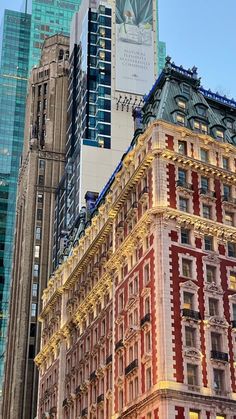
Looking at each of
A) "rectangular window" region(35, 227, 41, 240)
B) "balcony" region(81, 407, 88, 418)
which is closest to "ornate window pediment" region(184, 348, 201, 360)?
"balcony" region(81, 407, 88, 418)

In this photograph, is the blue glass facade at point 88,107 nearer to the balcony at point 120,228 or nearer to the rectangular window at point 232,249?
the balcony at point 120,228

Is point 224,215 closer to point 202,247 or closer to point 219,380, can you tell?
point 202,247

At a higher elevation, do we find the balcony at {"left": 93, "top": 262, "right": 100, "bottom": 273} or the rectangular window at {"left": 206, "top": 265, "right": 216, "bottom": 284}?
the balcony at {"left": 93, "top": 262, "right": 100, "bottom": 273}

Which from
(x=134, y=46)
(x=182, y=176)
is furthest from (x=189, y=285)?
(x=134, y=46)


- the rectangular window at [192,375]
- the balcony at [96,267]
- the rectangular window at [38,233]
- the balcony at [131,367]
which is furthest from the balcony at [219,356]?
the rectangular window at [38,233]

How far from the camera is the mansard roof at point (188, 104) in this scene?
9200 cm

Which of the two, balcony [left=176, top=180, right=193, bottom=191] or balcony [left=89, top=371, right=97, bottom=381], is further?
balcony [left=89, top=371, right=97, bottom=381]

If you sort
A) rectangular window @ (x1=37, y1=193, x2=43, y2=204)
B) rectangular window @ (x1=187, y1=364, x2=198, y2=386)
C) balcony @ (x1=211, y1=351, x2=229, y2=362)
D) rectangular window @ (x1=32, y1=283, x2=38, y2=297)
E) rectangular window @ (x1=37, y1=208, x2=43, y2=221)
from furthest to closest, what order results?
rectangular window @ (x1=37, y1=193, x2=43, y2=204) < rectangular window @ (x1=37, y1=208, x2=43, y2=221) < rectangular window @ (x1=32, y1=283, x2=38, y2=297) < balcony @ (x1=211, y1=351, x2=229, y2=362) < rectangular window @ (x1=187, y1=364, x2=198, y2=386)

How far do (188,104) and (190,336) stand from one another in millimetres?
33930

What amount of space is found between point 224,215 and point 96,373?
25.7 meters

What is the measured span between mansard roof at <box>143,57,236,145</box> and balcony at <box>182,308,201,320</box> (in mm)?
25740

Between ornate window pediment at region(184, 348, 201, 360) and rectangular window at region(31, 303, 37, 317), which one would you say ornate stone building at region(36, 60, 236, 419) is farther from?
rectangular window at region(31, 303, 37, 317)

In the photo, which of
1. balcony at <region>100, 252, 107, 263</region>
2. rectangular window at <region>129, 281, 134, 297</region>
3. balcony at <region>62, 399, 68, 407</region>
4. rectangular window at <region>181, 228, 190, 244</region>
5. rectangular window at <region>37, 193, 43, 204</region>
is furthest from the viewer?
rectangular window at <region>37, 193, 43, 204</region>

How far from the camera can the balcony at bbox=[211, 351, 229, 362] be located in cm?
7525
